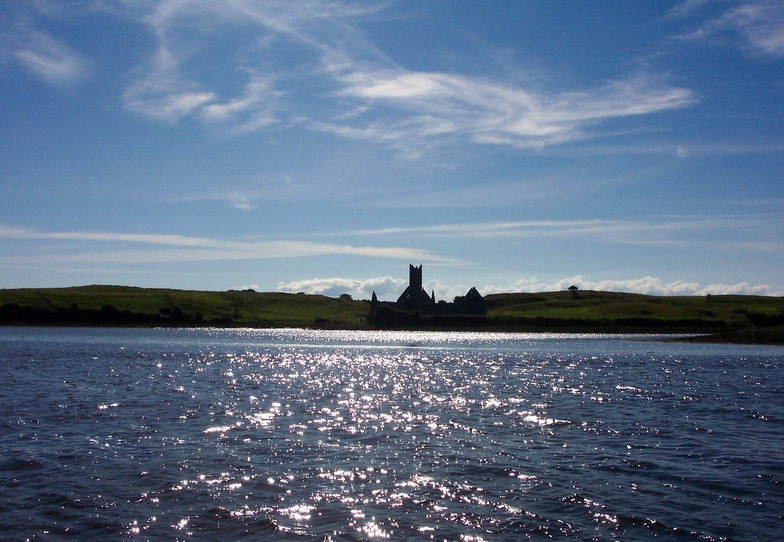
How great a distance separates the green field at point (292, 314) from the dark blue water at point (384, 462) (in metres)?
104

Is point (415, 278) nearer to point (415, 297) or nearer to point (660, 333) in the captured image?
point (415, 297)

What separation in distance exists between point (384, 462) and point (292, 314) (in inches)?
5929

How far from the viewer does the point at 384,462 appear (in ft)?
62.1

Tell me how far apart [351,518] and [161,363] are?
143ft

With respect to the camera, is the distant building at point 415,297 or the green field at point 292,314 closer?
the green field at point 292,314

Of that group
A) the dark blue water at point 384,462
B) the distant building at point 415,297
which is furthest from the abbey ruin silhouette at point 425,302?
the dark blue water at point 384,462

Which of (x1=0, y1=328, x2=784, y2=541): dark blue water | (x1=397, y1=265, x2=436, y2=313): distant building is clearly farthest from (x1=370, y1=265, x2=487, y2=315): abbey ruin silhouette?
(x1=0, y1=328, x2=784, y2=541): dark blue water

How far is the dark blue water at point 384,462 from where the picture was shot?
13.8 meters

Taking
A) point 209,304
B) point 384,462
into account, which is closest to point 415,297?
point 209,304

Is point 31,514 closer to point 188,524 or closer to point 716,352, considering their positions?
point 188,524

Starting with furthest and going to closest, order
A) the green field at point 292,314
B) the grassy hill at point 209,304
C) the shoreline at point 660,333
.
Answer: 1. the grassy hill at point 209,304
2. the green field at point 292,314
3. the shoreline at point 660,333

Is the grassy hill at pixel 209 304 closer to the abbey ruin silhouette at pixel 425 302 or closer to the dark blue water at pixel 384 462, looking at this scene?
the abbey ruin silhouette at pixel 425 302

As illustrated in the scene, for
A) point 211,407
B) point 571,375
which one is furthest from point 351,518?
point 571,375

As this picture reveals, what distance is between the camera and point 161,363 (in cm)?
5422
